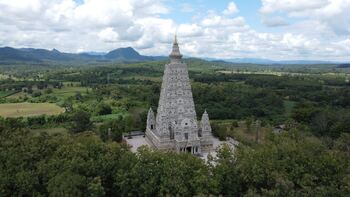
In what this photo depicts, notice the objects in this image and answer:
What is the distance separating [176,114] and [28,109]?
156 ft

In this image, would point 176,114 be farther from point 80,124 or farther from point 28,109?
point 28,109

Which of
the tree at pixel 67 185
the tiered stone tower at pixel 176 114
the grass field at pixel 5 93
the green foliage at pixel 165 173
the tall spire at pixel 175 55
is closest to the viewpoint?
the tree at pixel 67 185

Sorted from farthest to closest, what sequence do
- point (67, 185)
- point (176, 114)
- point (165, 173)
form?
point (176, 114)
point (165, 173)
point (67, 185)

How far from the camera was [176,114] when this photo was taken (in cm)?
3853

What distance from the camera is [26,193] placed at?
24.6 m

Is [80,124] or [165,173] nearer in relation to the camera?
[165,173]

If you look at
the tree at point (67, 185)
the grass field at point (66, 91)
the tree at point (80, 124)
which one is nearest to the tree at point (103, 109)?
the tree at point (80, 124)

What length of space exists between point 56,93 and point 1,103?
58.0ft

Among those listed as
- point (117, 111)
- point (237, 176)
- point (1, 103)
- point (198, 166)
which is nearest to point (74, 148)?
point (198, 166)

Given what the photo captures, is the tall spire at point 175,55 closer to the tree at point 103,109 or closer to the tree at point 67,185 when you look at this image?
the tree at point 67,185

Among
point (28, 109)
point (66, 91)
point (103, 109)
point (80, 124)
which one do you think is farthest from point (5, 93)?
point (80, 124)

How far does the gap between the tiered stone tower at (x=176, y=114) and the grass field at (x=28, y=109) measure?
126 ft

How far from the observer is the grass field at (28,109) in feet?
224

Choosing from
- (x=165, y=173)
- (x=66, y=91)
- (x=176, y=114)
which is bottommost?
(x=66, y=91)
